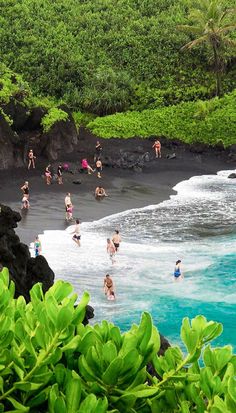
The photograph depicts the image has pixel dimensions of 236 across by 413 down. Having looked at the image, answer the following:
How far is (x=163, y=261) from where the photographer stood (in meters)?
25.5

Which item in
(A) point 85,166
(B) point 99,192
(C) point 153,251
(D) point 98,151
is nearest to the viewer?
(C) point 153,251

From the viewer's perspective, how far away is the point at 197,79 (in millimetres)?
50188

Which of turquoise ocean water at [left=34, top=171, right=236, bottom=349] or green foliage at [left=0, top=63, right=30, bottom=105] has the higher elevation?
green foliage at [left=0, top=63, right=30, bottom=105]

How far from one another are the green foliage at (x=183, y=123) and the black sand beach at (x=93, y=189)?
221 cm

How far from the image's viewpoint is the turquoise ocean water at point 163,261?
20.7m

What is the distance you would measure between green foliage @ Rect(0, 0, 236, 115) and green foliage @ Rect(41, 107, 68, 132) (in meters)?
6.53

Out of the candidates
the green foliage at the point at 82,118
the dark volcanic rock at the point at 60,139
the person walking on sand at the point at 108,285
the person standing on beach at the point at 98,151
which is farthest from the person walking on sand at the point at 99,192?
the person walking on sand at the point at 108,285

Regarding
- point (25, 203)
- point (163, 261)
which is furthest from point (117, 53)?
point (163, 261)

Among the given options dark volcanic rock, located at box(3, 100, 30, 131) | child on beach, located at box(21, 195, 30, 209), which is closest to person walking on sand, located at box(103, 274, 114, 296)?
child on beach, located at box(21, 195, 30, 209)

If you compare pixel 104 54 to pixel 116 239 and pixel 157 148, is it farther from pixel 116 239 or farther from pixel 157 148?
pixel 116 239

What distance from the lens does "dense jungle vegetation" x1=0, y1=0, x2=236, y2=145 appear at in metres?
46.9

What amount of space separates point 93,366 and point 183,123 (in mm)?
41613

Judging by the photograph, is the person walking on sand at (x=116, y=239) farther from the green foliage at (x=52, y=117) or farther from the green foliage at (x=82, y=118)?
the green foliage at (x=82, y=118)

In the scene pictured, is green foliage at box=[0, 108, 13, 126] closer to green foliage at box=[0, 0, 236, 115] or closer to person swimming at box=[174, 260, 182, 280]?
green foliage at box=[0, 0, 236, 115]
